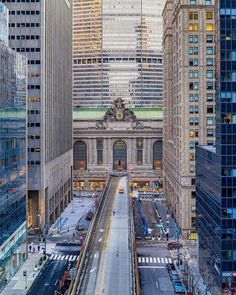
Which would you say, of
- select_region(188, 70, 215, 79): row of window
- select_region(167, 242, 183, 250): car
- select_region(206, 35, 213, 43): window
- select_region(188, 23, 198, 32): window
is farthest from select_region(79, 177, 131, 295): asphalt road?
select_region(188, 23, 198, 32): window

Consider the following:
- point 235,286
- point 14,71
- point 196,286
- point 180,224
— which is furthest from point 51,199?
point 235,286

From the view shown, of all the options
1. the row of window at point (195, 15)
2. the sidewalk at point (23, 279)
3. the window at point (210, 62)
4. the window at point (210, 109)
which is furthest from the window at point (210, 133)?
the sidewalk at point (23, 279)

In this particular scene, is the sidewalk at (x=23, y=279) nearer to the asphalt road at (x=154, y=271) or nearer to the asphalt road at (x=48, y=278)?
the asphalt road at (x=48, y=278)

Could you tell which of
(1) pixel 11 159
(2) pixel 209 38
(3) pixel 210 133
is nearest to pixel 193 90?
(3) pixel 210 133

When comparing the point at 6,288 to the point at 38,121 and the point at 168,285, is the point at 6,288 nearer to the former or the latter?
the point at 168,285

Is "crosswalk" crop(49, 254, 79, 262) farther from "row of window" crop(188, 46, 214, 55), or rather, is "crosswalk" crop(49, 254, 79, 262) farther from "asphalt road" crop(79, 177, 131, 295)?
"row of window" crop(188, 46, 214, 55)

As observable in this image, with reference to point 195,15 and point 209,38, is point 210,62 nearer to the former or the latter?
point 209,38
